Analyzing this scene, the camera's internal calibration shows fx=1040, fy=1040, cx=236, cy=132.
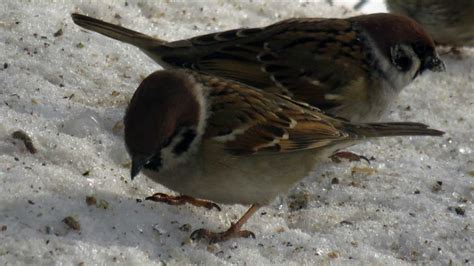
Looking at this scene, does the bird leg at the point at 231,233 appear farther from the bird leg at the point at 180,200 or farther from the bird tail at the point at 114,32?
the bird tail at the point at 114,32

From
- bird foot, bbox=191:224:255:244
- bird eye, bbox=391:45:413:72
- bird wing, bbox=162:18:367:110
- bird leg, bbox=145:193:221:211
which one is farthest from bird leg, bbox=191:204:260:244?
bird eye, bbox=391:45:413:72

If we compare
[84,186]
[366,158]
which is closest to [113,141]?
[84,186]

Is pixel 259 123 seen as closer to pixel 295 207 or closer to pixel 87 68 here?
pixel 295 207

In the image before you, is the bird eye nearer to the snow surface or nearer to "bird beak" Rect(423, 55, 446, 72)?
"bird beak" Rect(423, 55, 446, 72)

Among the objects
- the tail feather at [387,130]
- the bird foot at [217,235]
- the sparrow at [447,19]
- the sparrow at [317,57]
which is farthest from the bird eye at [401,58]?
the bird foot at [217,235]

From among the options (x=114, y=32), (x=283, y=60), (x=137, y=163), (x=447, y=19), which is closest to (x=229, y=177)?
(x=137, y=163)
